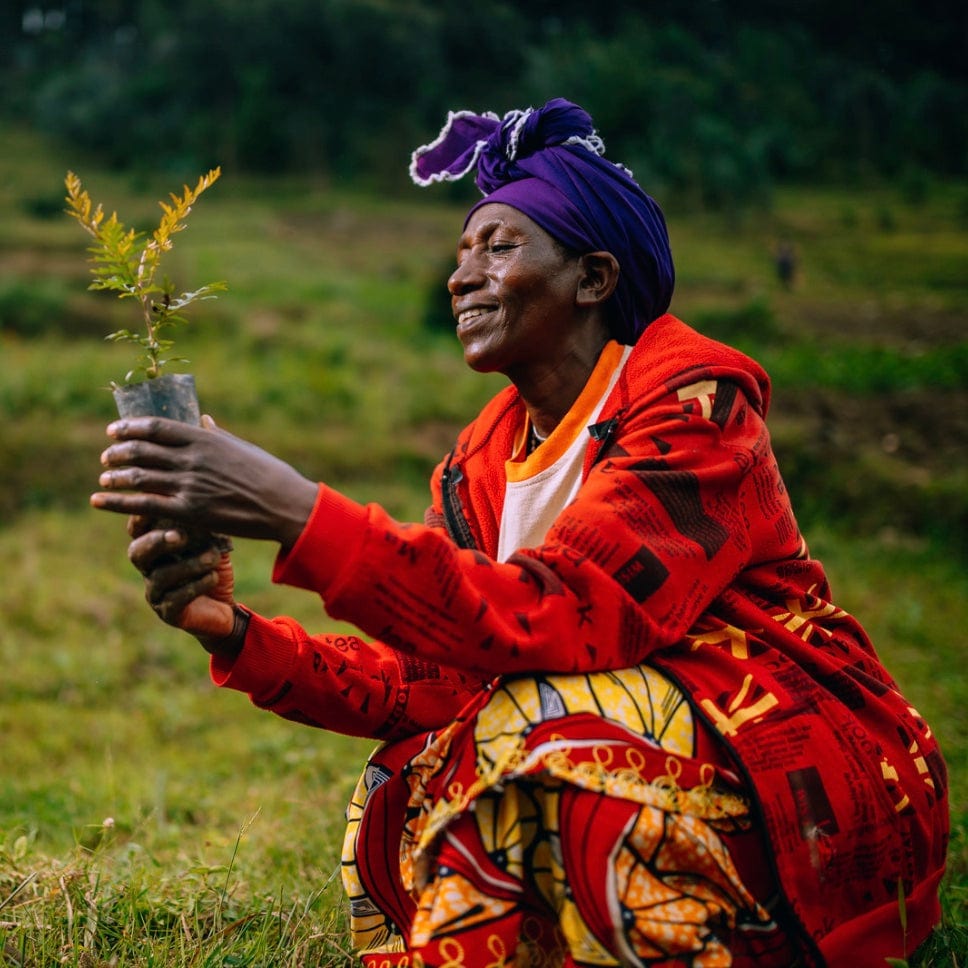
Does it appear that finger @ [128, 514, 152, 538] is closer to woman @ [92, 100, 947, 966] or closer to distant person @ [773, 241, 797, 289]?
woman @ [92, 100, 947, 966]

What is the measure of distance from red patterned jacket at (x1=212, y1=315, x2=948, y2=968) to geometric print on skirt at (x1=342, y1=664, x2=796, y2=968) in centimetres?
6

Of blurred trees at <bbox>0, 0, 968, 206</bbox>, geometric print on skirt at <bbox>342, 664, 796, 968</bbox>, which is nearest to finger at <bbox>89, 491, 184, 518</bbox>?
geometric print on skirt at <bbox>342, 664, 796, 968</bbox>

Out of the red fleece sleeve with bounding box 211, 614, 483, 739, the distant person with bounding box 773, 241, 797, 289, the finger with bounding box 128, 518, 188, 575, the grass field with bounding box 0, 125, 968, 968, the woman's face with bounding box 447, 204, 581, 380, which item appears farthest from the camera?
the distant person with bounding box 773, 241, 797, 289

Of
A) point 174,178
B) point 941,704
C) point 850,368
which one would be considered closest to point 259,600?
point 941,704

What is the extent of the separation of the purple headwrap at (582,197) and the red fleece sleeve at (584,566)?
416mm

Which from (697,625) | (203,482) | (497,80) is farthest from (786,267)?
(497,80)

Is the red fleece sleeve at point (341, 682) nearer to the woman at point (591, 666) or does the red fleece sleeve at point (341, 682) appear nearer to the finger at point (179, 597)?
the woman at point (591, 666)

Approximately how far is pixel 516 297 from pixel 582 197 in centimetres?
25

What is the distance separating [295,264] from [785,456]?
37.0 feet

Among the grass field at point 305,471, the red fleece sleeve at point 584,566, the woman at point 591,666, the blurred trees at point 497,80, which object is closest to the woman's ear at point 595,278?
the woman at point 591,666

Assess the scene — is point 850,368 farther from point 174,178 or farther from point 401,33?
point 401,33

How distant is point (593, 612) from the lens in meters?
1.69

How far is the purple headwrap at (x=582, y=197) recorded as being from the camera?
7.20 feet

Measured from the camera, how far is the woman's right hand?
1.65m
